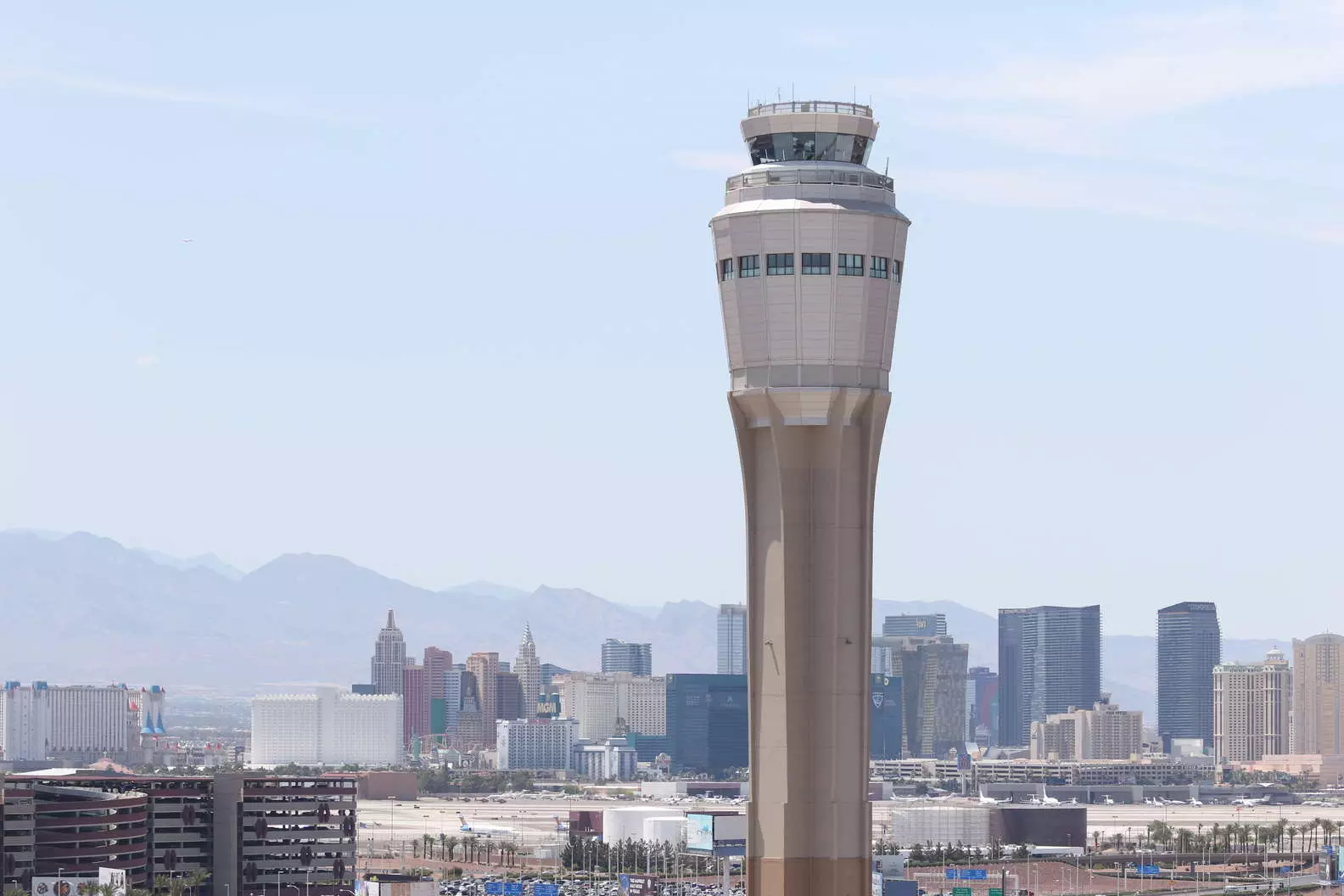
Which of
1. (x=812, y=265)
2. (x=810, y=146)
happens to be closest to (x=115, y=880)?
(x=812, y=265)

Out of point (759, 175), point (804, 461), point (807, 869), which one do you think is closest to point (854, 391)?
point (804, 461)

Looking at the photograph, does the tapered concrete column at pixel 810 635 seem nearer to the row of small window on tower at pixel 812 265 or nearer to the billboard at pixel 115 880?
the row of small window on tower at pixel 812 265

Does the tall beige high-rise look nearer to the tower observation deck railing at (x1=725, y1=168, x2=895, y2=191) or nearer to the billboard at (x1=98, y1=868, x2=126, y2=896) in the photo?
the tower observation deck railing at (x1=725, y1=168, x2=895, y2=191)

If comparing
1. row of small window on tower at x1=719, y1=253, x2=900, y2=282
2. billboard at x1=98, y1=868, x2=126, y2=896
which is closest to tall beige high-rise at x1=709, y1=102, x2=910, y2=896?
row of small window on tower at x1=719, y1=253, x2=900, y2=282

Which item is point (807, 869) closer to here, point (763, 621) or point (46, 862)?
point (763, 621)

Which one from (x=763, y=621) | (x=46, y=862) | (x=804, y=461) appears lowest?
(x=46, y=862)

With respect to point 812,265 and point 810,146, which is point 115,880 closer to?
point 812,265
